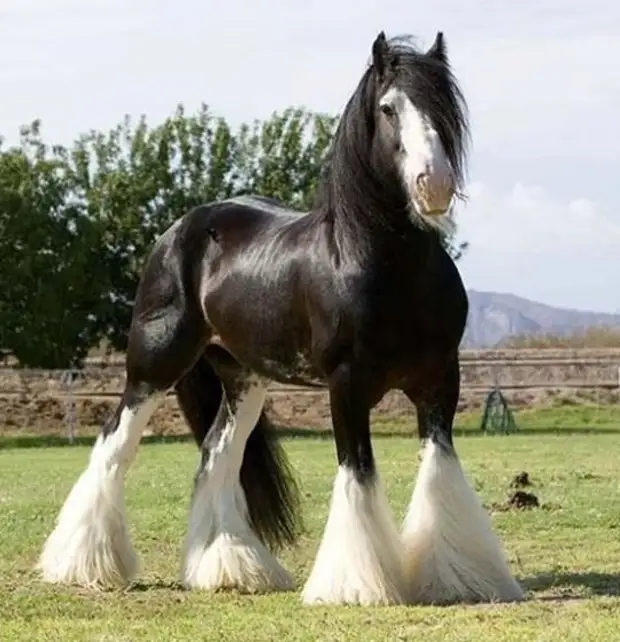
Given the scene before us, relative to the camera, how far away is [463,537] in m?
8.00

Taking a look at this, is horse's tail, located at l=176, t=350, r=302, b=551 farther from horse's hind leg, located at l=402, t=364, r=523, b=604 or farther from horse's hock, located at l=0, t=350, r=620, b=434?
horse's hock, located at l=0, t=350, r=620, b=434

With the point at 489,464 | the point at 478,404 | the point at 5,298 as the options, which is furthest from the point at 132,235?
the point at 489,464

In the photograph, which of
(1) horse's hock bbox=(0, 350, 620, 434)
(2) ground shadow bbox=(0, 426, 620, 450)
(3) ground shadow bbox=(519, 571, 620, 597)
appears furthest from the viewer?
(1) horse's hock bbox=(0, 350, 620, 434)

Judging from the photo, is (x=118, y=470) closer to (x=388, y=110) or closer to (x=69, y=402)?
(x=388, y=110)

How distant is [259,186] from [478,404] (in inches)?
534

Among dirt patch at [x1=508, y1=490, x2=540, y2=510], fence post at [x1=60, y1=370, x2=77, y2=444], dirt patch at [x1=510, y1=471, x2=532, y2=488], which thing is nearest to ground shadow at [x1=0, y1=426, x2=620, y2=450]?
fence post at [x1=60, y1=370, x2=77, y2=444]

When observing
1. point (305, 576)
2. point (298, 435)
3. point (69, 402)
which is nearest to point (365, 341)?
point (305, 576)

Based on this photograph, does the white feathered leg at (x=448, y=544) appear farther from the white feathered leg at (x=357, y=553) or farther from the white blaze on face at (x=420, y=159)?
the white blaze on face at (x=420, y=159)

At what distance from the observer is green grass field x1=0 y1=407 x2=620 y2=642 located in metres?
7.06

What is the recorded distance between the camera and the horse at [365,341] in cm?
767

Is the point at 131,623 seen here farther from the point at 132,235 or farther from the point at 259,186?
the point at 259,186

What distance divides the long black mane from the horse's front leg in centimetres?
88

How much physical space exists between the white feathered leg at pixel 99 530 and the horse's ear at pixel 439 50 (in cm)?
299

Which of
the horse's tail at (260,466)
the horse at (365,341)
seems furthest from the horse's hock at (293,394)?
the horse at (365,341)
